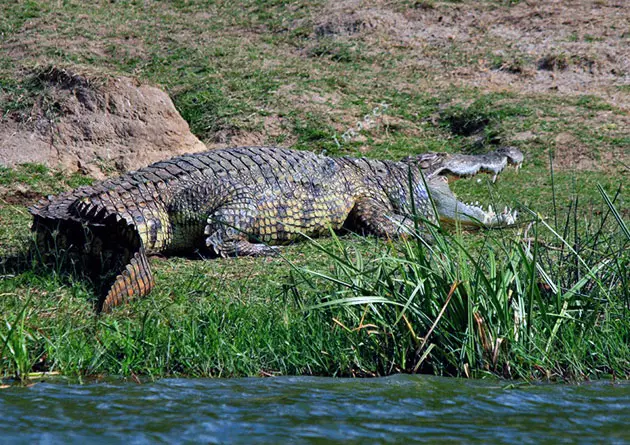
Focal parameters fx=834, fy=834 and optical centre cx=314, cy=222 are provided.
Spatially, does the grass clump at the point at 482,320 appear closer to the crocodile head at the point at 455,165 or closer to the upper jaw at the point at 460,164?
the crocodile head at the point at 455,165

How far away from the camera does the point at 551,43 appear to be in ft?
48.5

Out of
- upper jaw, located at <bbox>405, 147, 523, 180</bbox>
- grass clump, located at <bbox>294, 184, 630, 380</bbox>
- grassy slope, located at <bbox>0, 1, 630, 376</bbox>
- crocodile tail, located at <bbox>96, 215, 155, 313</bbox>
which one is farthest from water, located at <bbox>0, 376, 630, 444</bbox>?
upper jaw, located at <bbox>405, 147, 523, 180</bbox>

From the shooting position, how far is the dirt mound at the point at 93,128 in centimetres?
969

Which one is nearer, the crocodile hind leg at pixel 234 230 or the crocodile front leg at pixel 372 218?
the crocodile hind leg at pixel 234 230

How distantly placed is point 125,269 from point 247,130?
6479 millimetres

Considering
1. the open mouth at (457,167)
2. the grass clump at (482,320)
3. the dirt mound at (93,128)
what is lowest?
the grass clump at (482,320)

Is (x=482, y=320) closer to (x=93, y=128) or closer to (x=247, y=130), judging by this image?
(x=93, y=128)

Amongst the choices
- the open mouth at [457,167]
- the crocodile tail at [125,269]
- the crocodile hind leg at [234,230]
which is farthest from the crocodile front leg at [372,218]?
the crocodile tail at [125,269]

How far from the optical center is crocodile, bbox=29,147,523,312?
573 centimetres

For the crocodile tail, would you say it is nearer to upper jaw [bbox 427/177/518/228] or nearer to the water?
the water

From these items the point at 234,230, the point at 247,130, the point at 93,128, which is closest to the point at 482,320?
the point at 234,230

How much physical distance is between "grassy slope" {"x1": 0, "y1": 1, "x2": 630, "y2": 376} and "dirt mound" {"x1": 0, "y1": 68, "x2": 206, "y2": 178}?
287 mm

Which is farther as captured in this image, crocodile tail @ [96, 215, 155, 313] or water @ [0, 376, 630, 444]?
crocodile tail @ [96, 215, 155, 313]

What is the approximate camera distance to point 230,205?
682cm
